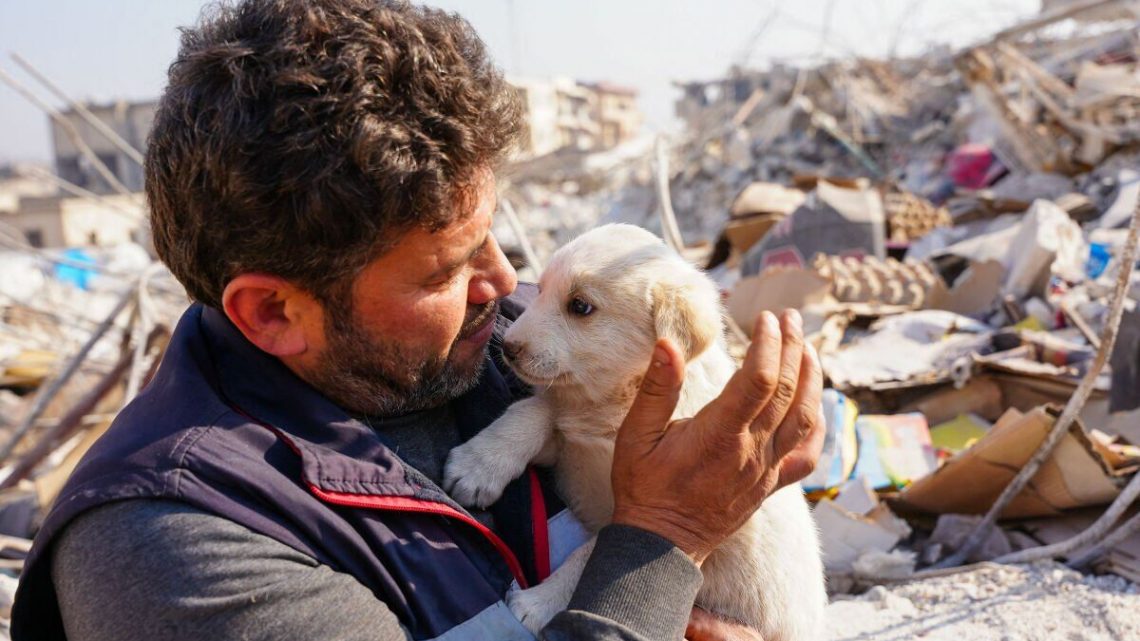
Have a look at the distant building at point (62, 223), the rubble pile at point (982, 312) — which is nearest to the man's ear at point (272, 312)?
the rubble pile at point (982, 312)

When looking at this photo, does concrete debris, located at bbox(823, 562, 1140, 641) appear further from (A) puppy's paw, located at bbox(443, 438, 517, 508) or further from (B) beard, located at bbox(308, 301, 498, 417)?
(B) beard, located at bbox(308, 301, 498, 417)

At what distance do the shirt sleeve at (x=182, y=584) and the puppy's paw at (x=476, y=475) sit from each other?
0.42m

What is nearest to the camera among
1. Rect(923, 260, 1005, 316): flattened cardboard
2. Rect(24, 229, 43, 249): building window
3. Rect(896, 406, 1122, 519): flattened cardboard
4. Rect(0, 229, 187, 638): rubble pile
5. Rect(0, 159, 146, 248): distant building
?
Rect(896, 406, 1122, 519): flattened cardboard

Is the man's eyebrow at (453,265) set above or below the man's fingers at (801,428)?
above

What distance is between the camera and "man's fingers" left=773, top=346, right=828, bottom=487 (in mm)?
1767

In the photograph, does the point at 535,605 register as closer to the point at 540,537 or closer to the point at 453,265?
the point at 540,537

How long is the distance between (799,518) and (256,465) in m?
1.34

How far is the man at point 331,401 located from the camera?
1.46 metres

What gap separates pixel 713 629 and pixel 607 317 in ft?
2.67

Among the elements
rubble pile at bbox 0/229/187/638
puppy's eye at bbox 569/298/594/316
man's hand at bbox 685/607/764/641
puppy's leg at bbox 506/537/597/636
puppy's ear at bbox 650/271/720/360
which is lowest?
rubble pile at bbox 0/229/187/638

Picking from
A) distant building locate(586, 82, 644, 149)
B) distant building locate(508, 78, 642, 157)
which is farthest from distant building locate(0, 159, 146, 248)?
distant building locate(586, 82, 644, 149)

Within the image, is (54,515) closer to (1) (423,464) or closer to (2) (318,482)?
(2) (318,482)

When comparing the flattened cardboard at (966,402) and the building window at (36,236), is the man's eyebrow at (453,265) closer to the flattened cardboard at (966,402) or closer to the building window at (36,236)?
the flattened cardboard at (966,402)

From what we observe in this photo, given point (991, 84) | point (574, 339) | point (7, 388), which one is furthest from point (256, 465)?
point (991, 84)
